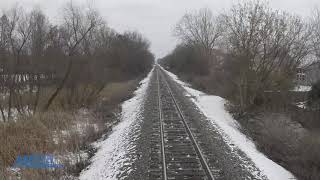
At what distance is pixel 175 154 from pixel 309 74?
22.6 m

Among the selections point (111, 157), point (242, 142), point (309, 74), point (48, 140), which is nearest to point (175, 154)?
point (111, 157)

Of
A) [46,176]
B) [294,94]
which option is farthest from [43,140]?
[294,94]

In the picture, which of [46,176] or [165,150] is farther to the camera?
[165,150]

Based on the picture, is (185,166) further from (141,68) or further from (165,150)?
(141,68)

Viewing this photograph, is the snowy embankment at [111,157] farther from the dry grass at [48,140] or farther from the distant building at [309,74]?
the distant building at [309,74]

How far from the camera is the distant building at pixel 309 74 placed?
2352 centimetres

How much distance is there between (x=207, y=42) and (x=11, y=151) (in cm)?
5432

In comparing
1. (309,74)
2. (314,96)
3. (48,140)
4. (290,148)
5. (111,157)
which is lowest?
(111,157)

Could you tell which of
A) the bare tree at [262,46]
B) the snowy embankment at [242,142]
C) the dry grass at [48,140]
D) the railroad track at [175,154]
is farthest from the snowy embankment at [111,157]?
the bare tree at [262,46]

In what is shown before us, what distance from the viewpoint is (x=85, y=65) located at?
26.1m

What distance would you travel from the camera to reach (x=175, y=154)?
10039 mm

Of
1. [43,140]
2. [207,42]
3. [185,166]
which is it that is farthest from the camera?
[207,42]

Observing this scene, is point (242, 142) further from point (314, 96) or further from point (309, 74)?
point (309, 74)

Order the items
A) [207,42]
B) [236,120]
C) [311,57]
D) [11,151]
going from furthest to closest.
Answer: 1. [207,42]
2. [311,57]
3. [236,120]
4. [11,151]
